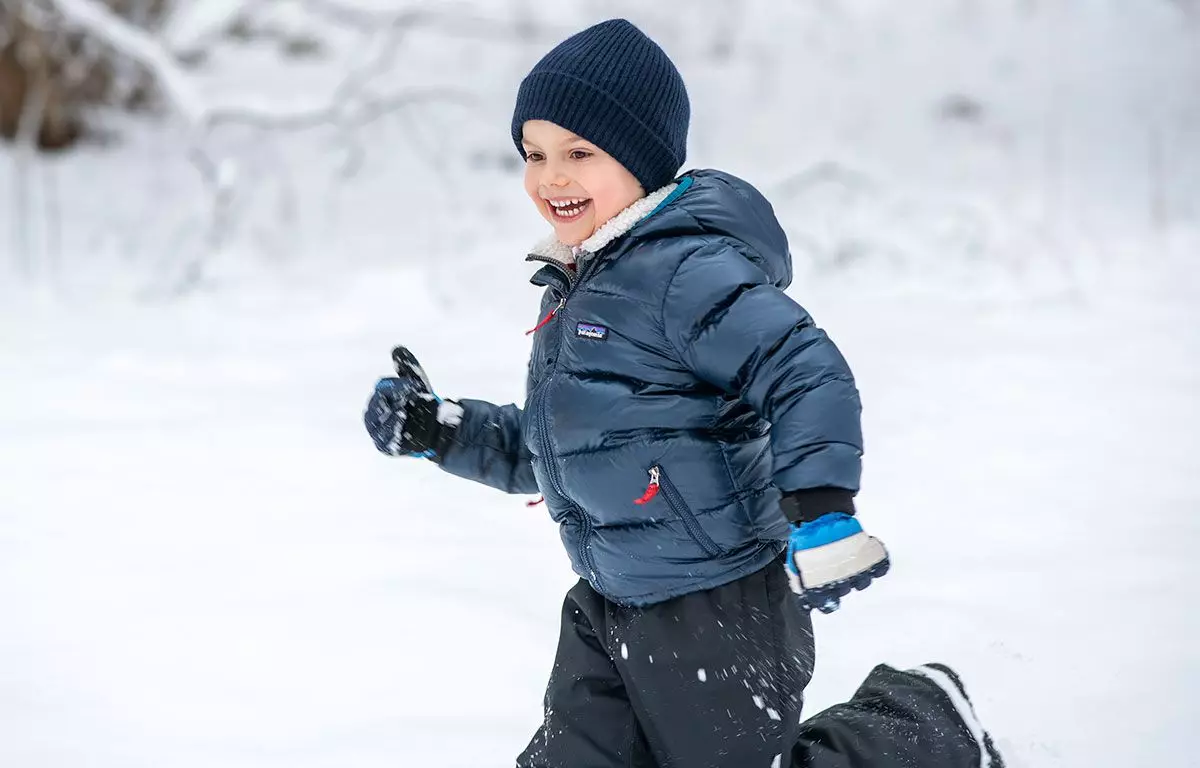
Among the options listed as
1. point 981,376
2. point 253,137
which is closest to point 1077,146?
point 981,376

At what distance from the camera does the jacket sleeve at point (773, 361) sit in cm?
130

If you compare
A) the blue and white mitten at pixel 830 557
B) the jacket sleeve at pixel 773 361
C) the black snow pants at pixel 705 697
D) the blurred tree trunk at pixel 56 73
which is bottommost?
the black snow pants at pixel 705 697

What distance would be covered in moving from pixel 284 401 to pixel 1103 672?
3.28 meters

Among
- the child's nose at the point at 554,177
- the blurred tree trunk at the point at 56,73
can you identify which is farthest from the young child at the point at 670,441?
the blurred tree trunk at the point at 56,73

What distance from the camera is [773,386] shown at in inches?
53.2

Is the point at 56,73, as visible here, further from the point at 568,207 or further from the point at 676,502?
the point at 676,502

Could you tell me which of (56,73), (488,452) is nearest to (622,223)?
(488,452)

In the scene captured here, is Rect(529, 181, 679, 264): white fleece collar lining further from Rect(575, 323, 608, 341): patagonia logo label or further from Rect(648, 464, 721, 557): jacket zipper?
Rect(648, 464, 721, 557): jacket zipper

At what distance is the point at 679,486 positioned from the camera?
1.44 m

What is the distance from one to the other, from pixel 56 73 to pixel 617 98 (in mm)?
7445

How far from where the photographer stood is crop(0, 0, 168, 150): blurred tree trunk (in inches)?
291

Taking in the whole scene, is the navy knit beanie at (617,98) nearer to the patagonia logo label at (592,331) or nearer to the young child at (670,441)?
the young child at (670,441)

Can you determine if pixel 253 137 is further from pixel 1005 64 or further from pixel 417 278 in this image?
pixel 1005 64

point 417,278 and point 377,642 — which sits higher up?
point 417,278
